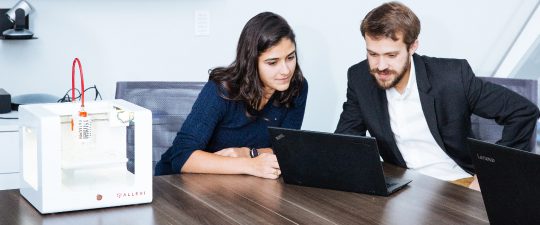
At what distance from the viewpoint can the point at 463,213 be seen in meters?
1.81

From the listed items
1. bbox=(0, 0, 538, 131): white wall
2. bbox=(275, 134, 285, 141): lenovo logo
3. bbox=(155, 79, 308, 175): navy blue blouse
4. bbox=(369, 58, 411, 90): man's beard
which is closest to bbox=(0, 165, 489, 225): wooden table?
bbox=(275, 134, 285, 141): lenovo logo

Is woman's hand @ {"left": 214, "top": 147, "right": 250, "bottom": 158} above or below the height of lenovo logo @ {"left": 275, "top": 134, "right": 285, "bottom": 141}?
below

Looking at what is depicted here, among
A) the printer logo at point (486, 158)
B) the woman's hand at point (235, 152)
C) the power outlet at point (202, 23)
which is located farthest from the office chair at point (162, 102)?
the printer logo at point (486, 158)

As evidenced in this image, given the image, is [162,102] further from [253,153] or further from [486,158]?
[486,158]

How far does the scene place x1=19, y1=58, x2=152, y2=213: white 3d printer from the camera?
69.4 inches

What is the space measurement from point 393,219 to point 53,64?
215 centimetres

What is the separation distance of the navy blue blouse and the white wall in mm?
1128

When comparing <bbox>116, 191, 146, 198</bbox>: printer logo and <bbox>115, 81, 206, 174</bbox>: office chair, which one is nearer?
<bbox>116, 191, 146, 198</bbox>: printer logo

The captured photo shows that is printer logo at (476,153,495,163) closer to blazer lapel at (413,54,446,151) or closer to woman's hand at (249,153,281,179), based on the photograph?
woman's hand at (249,153,281,179)

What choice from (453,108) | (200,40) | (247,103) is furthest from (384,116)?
(200,40)

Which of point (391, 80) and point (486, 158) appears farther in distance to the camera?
point (391, 80)

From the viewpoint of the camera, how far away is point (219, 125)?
99.3 inches

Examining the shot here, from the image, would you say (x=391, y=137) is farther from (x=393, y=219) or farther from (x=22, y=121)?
(x=22, y=121)

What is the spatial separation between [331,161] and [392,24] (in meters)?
0.77
